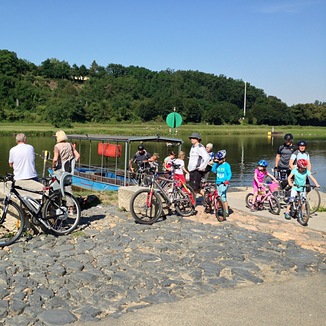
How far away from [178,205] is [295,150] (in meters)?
3.86

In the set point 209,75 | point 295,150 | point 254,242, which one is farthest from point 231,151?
point 209,75

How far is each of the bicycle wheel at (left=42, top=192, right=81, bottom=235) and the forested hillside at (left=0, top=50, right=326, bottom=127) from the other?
76038mm

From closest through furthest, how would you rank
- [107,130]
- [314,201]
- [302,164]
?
[302,164], [314,201], [107,130]

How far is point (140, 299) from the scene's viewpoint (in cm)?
495

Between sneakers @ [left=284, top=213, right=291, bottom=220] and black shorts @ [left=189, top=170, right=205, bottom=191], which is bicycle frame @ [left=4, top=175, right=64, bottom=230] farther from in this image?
sneakers @ [left=284, top=213, right=291, bottom=220]

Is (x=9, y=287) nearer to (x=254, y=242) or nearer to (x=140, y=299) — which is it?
(x=140, y=299)

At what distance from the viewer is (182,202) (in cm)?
937

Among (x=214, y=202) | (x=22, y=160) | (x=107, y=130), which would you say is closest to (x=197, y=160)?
(x=214, y=202)

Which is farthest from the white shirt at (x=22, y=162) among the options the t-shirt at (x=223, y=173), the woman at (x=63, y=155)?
the t-shirt at (x=223, y=173)

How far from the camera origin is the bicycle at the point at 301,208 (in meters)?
8.94

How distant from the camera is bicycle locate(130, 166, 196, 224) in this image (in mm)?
8570

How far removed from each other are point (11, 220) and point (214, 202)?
164 inches

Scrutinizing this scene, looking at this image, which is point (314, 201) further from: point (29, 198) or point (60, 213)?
point (29, 198)

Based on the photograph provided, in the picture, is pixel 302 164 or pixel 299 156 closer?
pixel 302 164
